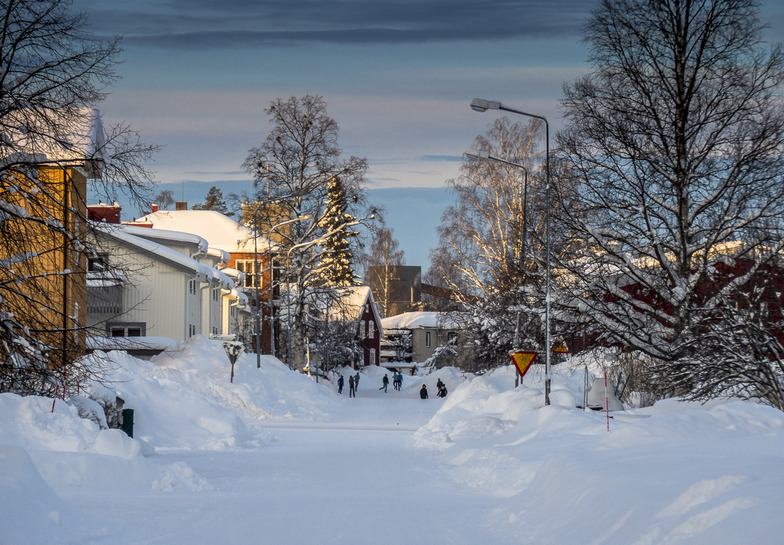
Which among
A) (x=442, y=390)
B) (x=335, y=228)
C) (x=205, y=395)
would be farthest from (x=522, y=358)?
(x=442, y=390)

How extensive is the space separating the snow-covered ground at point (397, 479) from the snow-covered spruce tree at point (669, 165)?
2994 millimetres

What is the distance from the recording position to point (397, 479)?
55.2ft

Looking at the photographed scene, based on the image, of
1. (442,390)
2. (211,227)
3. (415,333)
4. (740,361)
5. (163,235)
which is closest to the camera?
(740,361)

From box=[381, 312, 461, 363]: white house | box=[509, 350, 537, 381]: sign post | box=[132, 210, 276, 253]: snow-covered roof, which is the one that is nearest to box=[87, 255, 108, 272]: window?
box=[509, 350, 537, 381]: sign post

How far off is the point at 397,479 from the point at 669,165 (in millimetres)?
11811

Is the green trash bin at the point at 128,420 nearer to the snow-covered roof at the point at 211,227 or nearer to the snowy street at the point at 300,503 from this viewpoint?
the snowy street at the point at 300,503

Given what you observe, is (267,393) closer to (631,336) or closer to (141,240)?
(141,240)

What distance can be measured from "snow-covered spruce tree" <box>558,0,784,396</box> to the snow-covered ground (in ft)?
9.82

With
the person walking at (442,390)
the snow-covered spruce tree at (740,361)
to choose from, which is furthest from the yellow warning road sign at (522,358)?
the person walking at (442,390)

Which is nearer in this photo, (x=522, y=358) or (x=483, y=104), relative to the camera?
(x=522, y=358)

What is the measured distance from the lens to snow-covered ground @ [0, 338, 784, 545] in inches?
371

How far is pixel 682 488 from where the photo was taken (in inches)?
385

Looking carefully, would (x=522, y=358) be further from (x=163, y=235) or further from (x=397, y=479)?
(x=163, y=235)

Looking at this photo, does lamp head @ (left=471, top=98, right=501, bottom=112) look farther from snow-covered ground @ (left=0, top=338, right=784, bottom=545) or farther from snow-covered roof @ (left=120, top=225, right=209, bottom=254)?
snow-covered roof @ (left=120, top=225, right=209, bottom=254)
